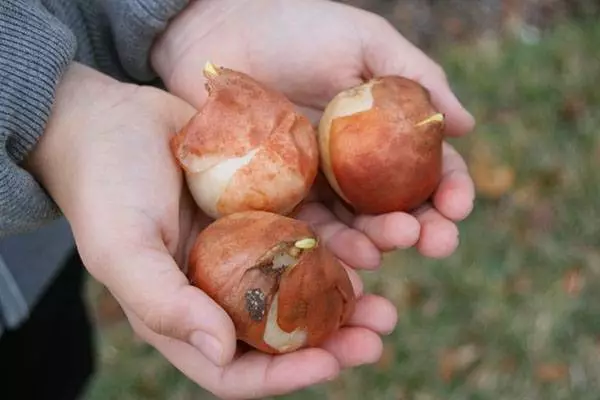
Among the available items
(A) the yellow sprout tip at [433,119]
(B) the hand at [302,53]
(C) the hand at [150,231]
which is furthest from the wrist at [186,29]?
(A) the yellow sprout tip at [433,119]

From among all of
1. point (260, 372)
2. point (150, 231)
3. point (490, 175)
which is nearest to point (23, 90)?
point (150, 231)

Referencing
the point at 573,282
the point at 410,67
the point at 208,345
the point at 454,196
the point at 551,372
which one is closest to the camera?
the point at 208,345

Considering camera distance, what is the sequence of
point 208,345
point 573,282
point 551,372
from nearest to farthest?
point 208,345 → point 551,372 → point 573,282

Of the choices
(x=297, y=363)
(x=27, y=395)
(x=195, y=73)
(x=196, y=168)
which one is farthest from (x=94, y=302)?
(x=297, y=363)

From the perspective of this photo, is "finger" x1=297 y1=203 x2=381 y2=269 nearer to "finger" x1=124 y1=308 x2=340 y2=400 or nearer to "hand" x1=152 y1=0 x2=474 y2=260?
"hand" x1=152 y1=0 x2=474 y2=260

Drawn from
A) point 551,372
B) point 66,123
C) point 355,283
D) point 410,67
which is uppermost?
point 66,123

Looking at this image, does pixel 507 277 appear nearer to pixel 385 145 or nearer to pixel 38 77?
pixel 385 145
